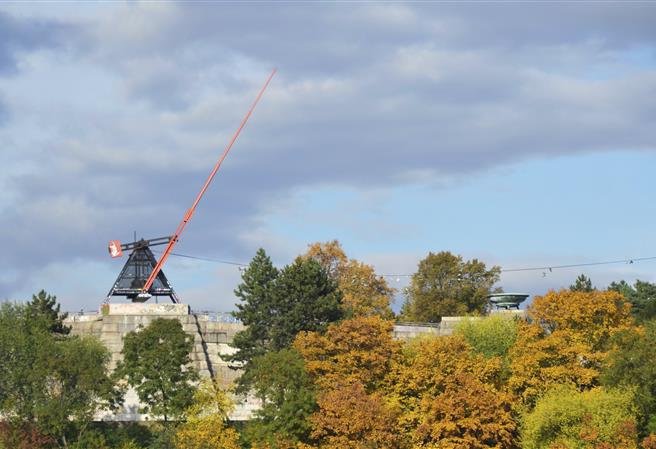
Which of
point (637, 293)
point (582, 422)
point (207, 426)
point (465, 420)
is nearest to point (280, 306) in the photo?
point (207, 426)

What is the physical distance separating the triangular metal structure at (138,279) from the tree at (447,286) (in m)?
30.7

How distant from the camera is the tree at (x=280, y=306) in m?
105

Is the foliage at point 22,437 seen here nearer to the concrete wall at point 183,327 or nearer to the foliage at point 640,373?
the concrete wall at point 183,327

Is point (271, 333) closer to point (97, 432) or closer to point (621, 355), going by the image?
point (97, 432)

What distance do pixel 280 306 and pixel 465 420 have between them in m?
21.4

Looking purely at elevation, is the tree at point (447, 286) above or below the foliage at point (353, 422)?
above

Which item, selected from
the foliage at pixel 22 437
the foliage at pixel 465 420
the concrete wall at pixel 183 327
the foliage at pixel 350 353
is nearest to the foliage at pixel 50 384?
the foliage at pixel 22 437

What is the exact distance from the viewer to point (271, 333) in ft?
343

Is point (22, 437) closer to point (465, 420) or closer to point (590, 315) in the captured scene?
point (465, 420)

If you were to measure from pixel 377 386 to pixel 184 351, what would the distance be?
1411cm

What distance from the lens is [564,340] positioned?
97.8m

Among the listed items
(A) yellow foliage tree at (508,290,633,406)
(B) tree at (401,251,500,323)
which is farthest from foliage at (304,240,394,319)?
(A) yellow foliage tree at (508,290,633,406)

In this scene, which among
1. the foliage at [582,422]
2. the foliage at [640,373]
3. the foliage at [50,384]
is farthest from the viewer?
the foliage at [50,384]

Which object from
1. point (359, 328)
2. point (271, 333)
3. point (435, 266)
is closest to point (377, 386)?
point (359, 328)
